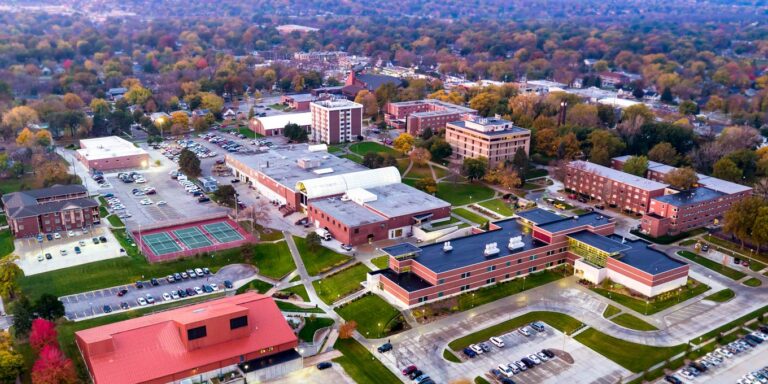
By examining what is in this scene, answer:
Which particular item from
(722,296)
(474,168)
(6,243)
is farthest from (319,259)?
(722,296)

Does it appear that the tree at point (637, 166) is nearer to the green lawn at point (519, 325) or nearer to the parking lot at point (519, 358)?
the green lawn at point (519, 325)

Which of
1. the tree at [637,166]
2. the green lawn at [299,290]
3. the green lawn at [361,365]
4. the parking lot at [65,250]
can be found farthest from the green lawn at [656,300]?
the parking lot at [65,250]

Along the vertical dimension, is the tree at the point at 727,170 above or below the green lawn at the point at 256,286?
above

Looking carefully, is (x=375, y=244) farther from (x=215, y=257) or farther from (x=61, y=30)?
(x=61, y=30)

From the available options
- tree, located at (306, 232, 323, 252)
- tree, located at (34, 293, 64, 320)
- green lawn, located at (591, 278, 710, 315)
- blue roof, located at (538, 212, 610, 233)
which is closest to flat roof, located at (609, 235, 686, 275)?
green lawn, located at (591, 278, 710, 315)

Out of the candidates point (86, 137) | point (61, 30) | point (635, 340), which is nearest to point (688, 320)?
point (635, 340)

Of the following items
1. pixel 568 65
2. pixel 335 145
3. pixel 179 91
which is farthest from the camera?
pixel 568 65

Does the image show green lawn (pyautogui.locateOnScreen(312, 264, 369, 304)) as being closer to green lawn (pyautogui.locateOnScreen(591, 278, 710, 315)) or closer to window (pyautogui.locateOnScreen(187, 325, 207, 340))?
window (pyautogui.locateOnScreen(187, 325, 207, 340))
